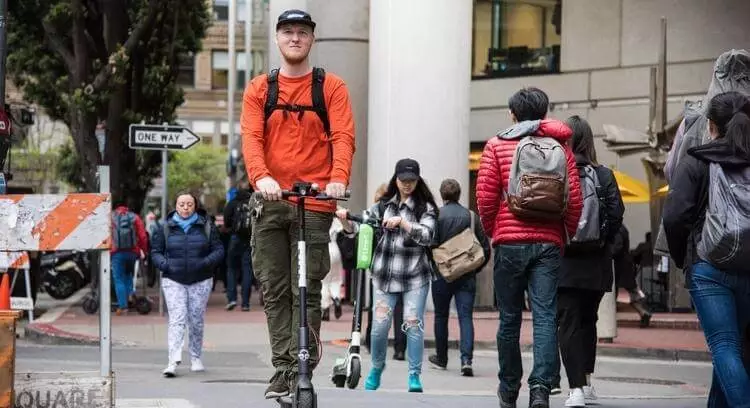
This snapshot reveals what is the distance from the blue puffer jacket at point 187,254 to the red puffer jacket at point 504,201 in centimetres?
589

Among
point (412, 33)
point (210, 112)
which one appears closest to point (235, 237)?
point (412, 33)

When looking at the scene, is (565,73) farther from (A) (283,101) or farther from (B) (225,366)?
(A) (283,101)

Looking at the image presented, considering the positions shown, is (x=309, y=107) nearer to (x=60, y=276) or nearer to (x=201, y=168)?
(x=60, y=276)

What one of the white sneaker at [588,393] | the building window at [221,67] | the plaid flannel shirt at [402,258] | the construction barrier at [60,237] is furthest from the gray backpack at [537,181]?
the building window at [221,67]

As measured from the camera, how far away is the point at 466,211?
1442cm

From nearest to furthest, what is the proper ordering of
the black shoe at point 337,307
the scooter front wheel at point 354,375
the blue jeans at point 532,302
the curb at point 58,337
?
1. the blue jeans at point 532,302
2. the scooter front wheel at point 354,375
3. the curb at point 58,337
4. the black shoe at point 337,307

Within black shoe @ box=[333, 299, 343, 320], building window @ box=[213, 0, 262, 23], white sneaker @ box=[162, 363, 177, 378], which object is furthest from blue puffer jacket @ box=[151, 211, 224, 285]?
building window @ box=[213, 0, 262, 23]

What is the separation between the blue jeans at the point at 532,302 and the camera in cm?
849

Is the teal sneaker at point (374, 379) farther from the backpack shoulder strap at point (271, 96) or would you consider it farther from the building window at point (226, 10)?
the building window at point (226, 10)

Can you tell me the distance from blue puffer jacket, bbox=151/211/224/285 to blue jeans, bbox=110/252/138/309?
8.53 metres

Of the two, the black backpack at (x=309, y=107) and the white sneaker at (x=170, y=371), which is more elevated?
the black backpack at (x=309, y=107)

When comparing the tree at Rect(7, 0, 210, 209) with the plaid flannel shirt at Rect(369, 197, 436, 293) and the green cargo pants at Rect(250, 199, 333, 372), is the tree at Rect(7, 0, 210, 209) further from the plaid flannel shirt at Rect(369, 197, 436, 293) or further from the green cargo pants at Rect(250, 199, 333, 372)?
the green cargo pants at Rect(250, 199, 333, 372)

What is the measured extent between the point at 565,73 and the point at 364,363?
52.9 ft

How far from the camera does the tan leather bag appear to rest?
45.4 ft
